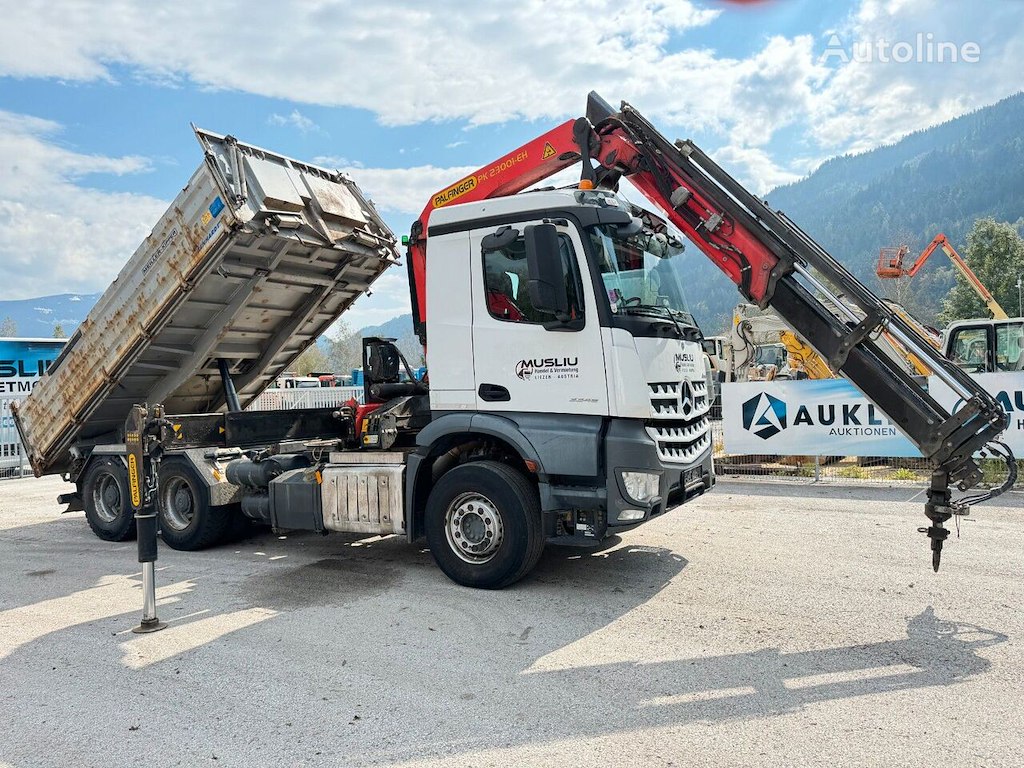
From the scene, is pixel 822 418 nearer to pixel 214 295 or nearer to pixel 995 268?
pixel 214 295

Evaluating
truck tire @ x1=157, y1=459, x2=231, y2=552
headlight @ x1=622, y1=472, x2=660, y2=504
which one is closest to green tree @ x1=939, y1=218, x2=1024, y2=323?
headlight @ x1=622, y1=472, x2=660, y2=504

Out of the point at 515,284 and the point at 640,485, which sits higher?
the point at 515,284

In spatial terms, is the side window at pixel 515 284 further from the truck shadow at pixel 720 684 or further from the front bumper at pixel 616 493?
the truck shadow at pixel 720 684

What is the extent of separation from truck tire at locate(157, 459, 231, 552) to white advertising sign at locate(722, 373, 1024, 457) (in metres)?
7.95

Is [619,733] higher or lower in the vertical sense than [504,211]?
lower

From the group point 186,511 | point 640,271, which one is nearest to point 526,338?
point 640,271

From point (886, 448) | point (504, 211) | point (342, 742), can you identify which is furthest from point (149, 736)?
point (886, 448)

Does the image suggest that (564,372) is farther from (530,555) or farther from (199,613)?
(199,613)

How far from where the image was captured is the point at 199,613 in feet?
18.6

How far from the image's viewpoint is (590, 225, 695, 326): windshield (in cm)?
567

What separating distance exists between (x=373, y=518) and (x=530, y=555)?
5.41 feet

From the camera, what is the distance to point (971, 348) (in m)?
12.5

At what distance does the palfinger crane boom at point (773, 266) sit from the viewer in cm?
504

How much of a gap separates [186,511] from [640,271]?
219 inches
